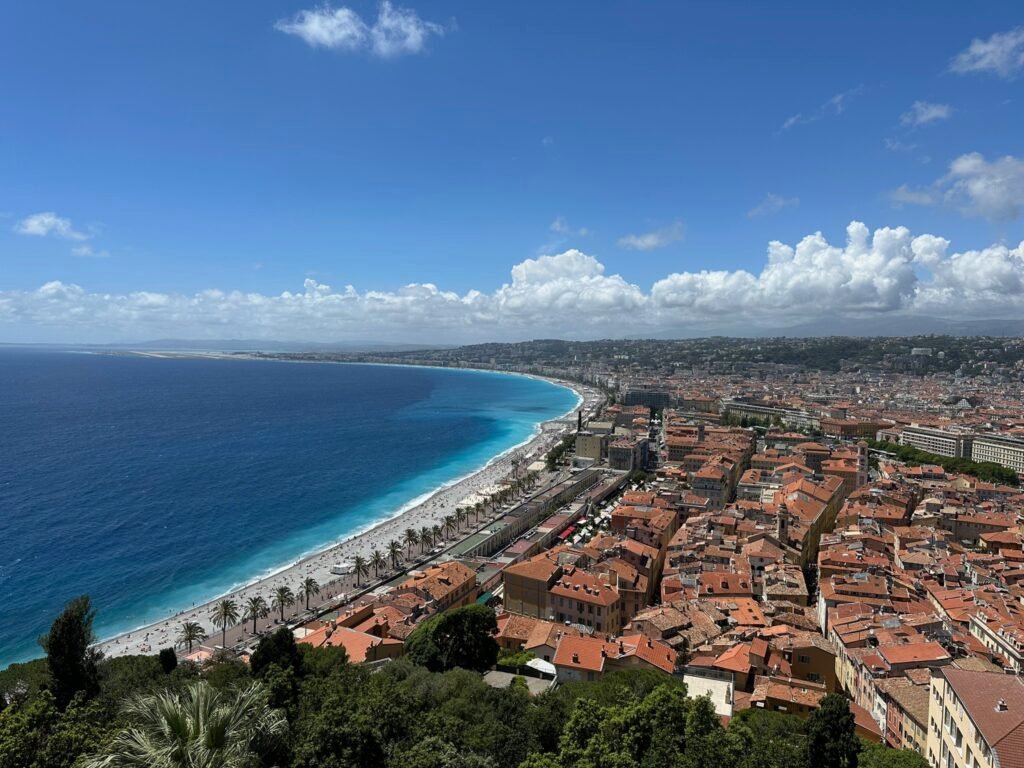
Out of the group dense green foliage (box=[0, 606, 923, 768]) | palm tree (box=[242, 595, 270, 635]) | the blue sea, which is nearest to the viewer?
dense green foliage (box=[0, 606, 923, 768])

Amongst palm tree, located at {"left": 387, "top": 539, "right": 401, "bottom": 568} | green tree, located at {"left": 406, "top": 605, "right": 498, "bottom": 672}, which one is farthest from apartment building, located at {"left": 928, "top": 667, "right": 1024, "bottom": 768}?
palm tree, located at {"left": 387, "top": 539, "right": 401, "bottom": 568}

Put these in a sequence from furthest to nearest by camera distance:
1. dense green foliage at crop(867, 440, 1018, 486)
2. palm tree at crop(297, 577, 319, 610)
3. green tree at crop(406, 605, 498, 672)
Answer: dense green foliage at crop(867, 440, 1018, 486) < palm tree at crop(297, 577, 319, 610) < green tree at crop(406, 605, 498, 672)

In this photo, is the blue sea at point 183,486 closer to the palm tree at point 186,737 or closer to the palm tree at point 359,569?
the palm tree at point 359,569

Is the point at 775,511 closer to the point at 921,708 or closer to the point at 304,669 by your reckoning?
the point at 921,708

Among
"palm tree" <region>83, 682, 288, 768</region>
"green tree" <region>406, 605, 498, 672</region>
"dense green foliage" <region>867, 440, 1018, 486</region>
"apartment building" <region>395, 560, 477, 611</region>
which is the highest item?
"palm tree" <region>83, 682, 288, 768</region>

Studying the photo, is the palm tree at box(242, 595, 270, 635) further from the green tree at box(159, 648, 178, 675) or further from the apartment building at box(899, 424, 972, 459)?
the apartment building at box(899, 424, 972, 459)

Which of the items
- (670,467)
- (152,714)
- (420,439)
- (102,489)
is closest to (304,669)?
(152,714)

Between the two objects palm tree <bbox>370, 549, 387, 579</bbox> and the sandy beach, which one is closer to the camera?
the sandy beach

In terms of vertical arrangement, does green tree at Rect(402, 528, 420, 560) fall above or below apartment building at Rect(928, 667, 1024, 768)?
below
